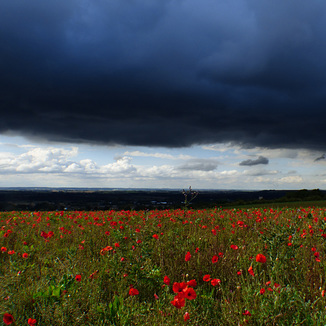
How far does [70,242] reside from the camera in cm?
619

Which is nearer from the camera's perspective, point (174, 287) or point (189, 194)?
point (174, 287)

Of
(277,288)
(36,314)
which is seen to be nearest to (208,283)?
(277,288)

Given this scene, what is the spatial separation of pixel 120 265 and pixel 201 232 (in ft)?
9.79

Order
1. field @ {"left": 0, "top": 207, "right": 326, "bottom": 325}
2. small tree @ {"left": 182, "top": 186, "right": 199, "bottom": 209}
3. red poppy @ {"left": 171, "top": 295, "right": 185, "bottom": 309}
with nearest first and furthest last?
red poppy @ {"left": 171, "top": 295, "right": 185, "bottom": 309} < field @ {"left": 0, "top": 207, "right": 326, "bottom": 325} < small tree @ {"left": 182, "top": 186, "right": 199, "bottom": 209}

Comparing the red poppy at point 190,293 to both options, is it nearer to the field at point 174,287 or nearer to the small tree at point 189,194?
the field at point 174,287

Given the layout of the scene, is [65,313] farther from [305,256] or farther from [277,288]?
[305,256]

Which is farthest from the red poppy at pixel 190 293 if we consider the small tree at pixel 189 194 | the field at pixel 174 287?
the small tree at pixel 189 194

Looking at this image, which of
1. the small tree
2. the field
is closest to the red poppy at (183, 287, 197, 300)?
the field

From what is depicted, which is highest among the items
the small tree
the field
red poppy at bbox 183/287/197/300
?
the small tree

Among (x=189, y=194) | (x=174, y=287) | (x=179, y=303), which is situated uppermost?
(x=189, y=194)

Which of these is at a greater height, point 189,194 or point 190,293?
point 189,194

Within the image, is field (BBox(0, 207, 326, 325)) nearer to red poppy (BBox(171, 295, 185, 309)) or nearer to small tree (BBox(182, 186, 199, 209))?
red poppy (BBox(171, 295, 185, 309))

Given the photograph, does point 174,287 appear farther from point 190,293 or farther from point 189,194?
point 189,194

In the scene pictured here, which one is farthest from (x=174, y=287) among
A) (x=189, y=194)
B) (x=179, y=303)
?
(x=189, y=194)
